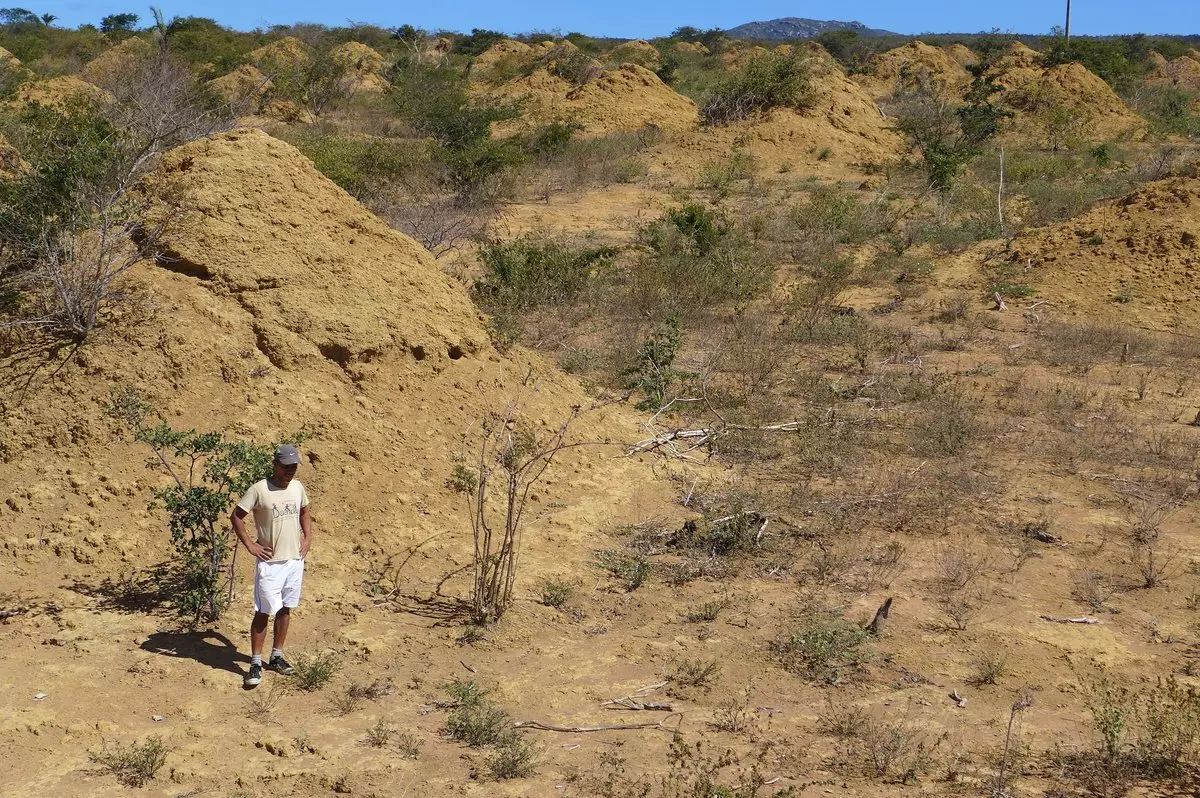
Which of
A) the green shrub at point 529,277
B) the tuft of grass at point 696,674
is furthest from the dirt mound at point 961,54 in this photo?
the tuft of grass at point 696,674


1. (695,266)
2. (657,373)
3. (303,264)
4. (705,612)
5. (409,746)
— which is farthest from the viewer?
(695,266)

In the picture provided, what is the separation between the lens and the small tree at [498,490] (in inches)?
175

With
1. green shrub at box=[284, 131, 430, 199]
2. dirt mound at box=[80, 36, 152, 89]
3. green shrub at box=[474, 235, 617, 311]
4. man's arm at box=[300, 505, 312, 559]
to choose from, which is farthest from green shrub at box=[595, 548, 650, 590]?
dirt mound at box=[80, 36, 152, 89]

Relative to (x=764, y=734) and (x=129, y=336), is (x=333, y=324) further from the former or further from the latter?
(x=764, y=734)

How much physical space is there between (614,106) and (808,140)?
14.7 ft

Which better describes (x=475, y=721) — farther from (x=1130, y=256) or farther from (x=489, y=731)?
(x=1130, y=256)

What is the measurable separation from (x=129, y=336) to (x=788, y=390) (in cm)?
465

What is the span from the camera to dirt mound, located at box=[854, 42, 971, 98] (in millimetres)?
28875

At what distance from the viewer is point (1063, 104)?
Answer: 918 inches

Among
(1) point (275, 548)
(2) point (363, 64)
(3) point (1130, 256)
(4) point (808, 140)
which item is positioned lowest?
(1) point (275, 548)

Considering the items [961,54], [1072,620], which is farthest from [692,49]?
[1072,620]

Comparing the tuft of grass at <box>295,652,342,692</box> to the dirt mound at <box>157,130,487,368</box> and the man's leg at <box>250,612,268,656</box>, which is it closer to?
the man's leg at <box>250,612,268,656</box>

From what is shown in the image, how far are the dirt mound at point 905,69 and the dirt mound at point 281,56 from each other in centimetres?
1525

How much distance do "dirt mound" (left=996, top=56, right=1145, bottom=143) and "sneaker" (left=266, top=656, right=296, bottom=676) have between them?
2095 cm
